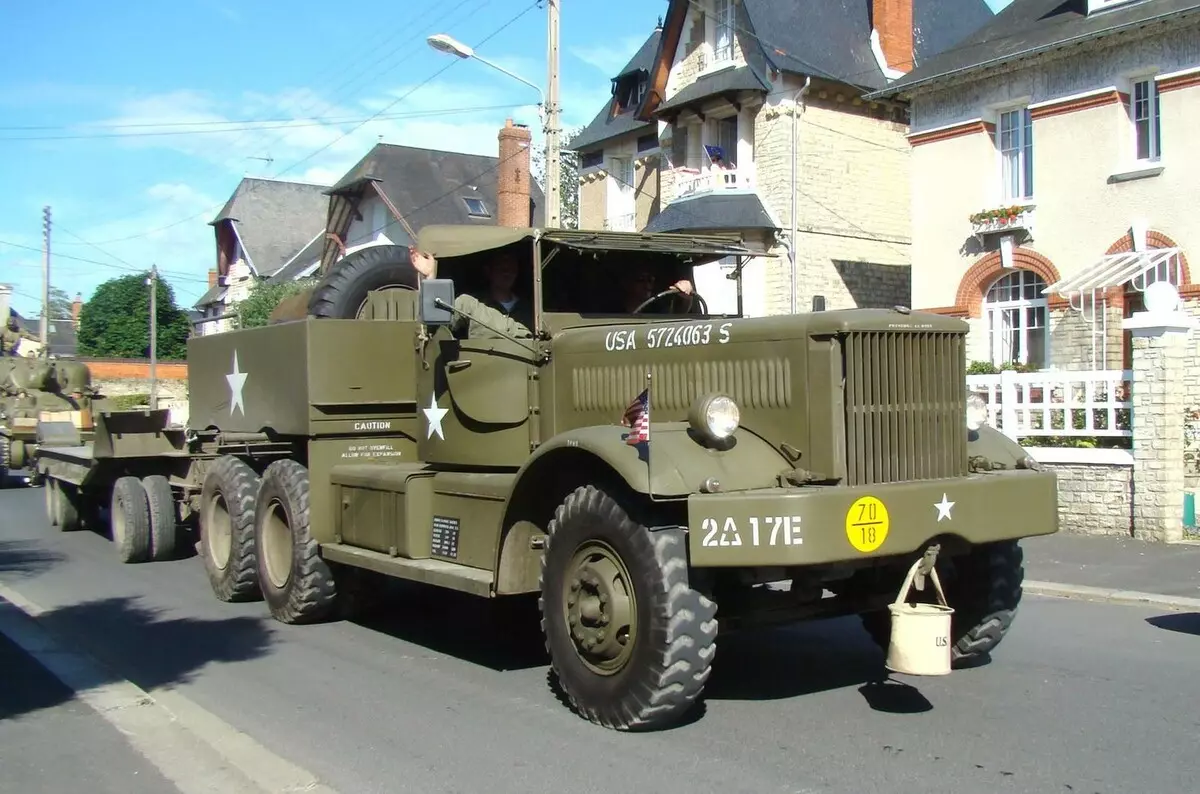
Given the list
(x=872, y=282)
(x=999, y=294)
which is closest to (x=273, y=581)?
(x=999, y=294)

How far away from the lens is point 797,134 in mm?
25422

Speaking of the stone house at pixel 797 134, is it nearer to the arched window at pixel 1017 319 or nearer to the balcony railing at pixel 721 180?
the balcony railing at pixel 721 180

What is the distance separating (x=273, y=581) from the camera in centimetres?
867

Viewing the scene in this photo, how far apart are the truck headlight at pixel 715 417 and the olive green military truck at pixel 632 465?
0.02 metres

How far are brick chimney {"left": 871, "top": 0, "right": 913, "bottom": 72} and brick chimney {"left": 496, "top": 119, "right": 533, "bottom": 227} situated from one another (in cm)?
944

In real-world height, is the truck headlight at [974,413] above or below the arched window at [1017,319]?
below

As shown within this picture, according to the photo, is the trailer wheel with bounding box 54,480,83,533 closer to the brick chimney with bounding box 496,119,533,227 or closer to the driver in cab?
the driver in cab

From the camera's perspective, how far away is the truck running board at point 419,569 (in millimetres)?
6336

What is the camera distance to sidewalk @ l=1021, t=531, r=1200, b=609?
952 cm

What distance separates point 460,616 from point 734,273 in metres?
3.35

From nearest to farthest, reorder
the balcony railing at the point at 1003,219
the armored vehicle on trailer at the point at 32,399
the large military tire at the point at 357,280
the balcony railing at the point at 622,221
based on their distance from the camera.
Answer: the large military tire at the point at 357,280 < the balcony railing at the point at 1003,219 < the armored vehicle on trailer at the point at 32,399 < the balcony railing at the point at 622,221

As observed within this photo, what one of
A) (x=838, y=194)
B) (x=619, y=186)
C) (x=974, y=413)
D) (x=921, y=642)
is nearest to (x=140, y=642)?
(x=921, y=642)

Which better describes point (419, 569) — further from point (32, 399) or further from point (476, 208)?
point (476, 208)

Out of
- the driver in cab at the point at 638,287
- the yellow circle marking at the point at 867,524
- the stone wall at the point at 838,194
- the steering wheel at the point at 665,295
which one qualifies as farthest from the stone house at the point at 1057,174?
the yellow circle marking at the point at 867,524
